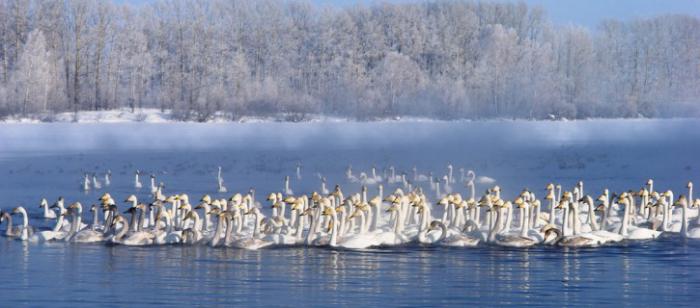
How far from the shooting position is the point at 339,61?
3541 inches

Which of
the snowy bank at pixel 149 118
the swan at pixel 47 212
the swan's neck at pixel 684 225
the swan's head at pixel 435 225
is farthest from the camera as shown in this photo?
the snowy bank at pixel 149 118

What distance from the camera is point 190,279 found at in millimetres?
14742

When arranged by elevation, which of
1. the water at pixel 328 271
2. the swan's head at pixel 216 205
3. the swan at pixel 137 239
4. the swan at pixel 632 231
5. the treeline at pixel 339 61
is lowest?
the water at pixel 328 271

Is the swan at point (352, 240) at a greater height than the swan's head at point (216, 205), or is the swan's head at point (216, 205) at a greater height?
the swan's head at point (216, 205)

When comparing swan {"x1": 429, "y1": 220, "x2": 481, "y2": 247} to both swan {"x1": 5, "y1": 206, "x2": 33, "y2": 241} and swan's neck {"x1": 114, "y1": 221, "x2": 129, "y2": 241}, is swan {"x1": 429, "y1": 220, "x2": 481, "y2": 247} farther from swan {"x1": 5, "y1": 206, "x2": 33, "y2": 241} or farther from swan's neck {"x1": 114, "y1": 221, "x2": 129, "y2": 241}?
swan {"x1": 5, "y1": 206, "x2": 33, "y2": 241}

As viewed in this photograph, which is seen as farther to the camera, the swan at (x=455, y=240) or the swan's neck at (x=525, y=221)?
the swan's neck at (x=525, y=221)

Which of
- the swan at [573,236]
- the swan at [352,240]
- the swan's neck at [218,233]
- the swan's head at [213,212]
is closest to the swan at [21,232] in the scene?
the swan's head at [213,212]

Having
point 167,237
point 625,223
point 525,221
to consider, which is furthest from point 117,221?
point 625,223

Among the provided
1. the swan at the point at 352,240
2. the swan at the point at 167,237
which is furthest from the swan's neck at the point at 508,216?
the swan at the point at 167,237

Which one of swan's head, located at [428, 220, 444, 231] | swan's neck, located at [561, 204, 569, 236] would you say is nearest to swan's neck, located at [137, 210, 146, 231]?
swan's head, located at [428, 220, 444, 231]

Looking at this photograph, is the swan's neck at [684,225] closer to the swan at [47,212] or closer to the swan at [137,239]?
the swan at [137,239]

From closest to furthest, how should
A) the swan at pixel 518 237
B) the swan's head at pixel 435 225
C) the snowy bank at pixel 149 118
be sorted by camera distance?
the swan at pixel 518 237
the swan's head at pixel 435 225
the snowy bank at pixel 149 118

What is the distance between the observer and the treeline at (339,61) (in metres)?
79.8

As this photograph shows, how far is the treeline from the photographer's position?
262 feet
